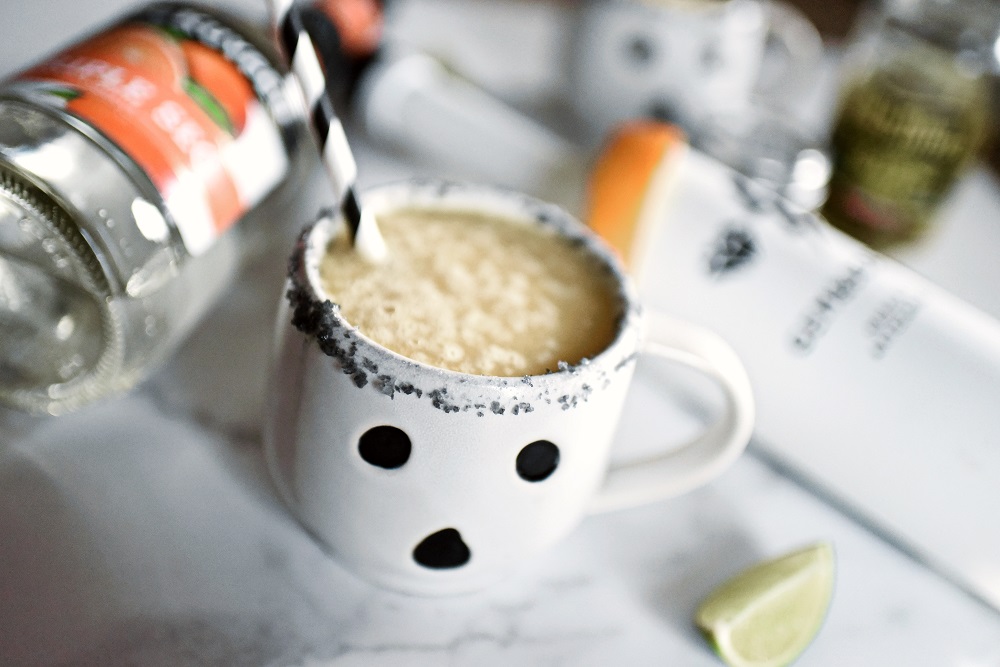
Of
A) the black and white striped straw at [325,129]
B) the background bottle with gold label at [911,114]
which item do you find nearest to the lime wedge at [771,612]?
the black and white striped straw at [325,129]

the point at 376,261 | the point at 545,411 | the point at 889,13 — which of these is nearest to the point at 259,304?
the point at 376,261

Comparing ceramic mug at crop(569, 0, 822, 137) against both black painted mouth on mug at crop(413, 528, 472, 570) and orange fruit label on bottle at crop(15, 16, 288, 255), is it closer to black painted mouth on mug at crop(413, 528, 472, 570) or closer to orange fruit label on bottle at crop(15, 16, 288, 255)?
orange fruit label on bottle at crop(15, 16, 288, 255)

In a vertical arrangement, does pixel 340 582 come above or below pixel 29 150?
below

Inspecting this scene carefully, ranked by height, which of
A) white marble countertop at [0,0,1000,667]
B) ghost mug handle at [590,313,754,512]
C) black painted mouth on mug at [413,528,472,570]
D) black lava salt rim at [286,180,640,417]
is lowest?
white marble countertop at [0,0,1000,667]

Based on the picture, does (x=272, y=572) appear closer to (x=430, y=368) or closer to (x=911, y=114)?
(x=430, y=368)

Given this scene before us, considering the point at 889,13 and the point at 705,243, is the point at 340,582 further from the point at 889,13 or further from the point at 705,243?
the point at 889,13

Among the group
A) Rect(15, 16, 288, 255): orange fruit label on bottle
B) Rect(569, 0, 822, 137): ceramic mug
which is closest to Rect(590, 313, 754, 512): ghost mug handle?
Rect(15, 16, 288, 255): orange fruit label on bottle

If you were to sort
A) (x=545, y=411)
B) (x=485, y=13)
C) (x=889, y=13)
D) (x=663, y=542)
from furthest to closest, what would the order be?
(x=485, y=13)
(x=889, y=13)
(x=663, y=542)
(x=545, y=411)
